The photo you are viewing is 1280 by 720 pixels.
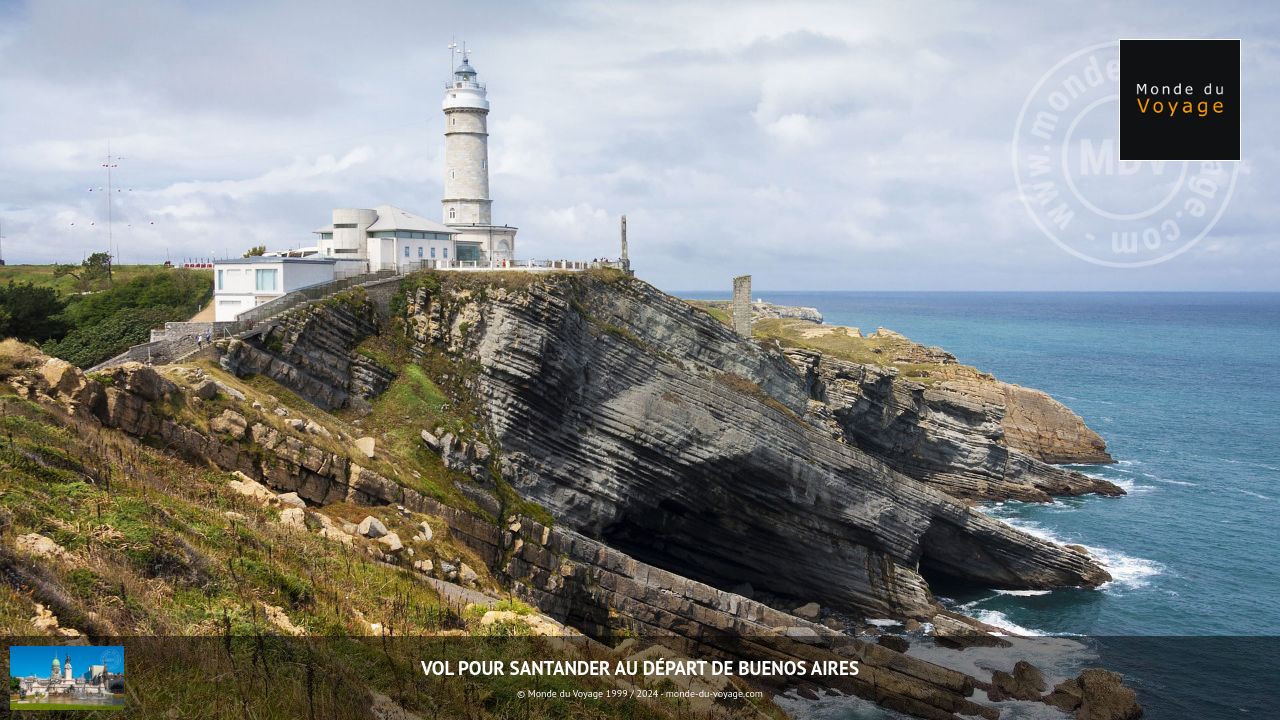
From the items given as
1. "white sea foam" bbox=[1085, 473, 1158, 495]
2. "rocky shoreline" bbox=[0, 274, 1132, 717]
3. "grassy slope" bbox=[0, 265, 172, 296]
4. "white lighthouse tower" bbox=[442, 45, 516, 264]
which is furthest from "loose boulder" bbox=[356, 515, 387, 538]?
"white sea foam" bbox=[1085, 473, 1158, 495]

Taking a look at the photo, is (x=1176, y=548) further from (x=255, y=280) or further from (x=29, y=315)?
(x=29, y=315)

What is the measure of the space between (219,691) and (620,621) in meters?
20.1

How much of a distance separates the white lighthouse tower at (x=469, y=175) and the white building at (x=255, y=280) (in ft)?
37.0

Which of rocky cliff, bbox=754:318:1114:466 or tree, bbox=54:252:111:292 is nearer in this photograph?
tree, bbox=54:252:111:292

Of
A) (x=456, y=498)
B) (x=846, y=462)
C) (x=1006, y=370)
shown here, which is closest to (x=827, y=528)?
(x=846, y=462)

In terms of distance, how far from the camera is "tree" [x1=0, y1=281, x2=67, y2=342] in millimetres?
32709

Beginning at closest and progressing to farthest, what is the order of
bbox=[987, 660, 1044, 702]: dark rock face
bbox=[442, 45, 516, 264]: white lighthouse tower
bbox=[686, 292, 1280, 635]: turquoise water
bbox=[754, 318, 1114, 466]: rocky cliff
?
bbox=[987, 660, 1044, 702]: dark rock face, bbox=[686, 292, 1280, 635]: turquoise water, bbox=[442, 45, 516, 264]: white lighthouse tower, bbox=[754, 318, 1114, 466]: rocky cliff

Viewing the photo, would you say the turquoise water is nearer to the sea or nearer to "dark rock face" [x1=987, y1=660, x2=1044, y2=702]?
the sea

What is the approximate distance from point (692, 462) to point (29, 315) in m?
26.6

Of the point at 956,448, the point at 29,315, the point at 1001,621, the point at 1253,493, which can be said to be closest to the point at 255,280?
the point at 29,315

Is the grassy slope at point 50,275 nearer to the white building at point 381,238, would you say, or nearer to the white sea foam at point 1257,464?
the white building at point 381,238

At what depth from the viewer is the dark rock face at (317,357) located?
27297mm

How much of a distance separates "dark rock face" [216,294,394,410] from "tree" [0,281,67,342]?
457 inches

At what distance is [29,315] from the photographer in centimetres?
3372
